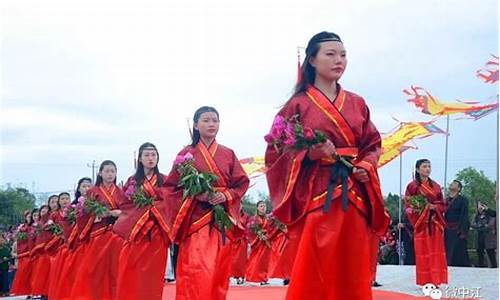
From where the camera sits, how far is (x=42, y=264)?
12.3 meters

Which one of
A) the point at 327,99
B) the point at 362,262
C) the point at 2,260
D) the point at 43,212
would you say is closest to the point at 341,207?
the point at 362,262

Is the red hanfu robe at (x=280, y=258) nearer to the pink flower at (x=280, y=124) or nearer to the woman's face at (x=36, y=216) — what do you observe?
the woman's face at (x=36, y=216)

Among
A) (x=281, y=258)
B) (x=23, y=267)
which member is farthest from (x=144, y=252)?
(x=23, y=267)

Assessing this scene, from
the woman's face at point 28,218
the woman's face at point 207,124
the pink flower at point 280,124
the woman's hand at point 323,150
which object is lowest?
the woman's face at point 28,218

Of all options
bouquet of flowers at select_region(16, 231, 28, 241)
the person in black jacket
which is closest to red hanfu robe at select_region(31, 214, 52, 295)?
bouquet of flowers at select_region(16, 231, 28, 241)

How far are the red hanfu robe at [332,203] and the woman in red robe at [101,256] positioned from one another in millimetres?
4671

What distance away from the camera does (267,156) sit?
4195 mm

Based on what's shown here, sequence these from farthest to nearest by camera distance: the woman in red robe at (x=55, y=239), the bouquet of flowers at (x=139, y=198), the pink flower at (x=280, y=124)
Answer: the woman in red robe at (x=55, y=239) → the bouquet of flowers at (x=139, y=198) → the pink flower at (x=280, y=124)

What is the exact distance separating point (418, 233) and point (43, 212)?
6516 mm

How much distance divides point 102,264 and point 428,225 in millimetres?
4233

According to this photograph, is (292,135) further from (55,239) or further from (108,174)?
(55,239)

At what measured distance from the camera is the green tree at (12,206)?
18.6 metres

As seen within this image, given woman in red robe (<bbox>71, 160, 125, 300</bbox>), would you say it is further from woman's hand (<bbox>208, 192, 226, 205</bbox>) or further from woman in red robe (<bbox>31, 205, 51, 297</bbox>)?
woman in red robe (<bbox>31, 205, 51, 297</bbox>)

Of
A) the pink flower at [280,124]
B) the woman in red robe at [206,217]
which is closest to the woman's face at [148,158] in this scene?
the woman in red robe at [206,217]
